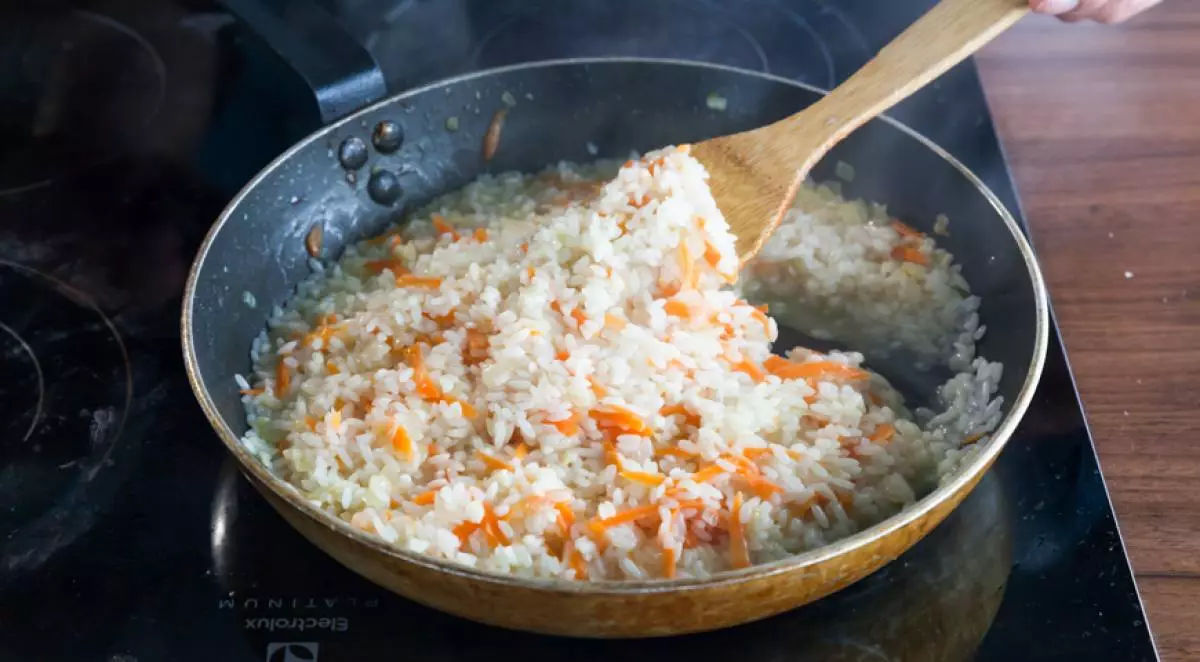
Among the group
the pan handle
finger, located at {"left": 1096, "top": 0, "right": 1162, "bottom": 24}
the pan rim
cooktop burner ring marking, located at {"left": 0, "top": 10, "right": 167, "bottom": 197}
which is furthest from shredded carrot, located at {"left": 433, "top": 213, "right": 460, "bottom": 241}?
finger, located at {"left": 1096, "top": 0, "right": 1162, "bottom": 24}

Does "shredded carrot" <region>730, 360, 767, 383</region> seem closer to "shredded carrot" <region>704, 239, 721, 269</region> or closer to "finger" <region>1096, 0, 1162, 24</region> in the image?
"shredded carrot" <region>704, 239, 721, 269</region>

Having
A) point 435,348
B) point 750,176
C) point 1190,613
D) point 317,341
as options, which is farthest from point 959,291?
point 317,341

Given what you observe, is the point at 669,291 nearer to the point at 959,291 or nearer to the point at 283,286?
the point at 959,291

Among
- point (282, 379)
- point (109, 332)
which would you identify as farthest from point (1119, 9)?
point (109, 332)

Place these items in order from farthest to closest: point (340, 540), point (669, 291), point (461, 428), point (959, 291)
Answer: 1. point (959, 291)
2. point (669, 291)
3. point (461, 428)
4. point (340, 540)

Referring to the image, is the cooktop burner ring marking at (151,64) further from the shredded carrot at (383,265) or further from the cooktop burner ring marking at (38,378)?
the shredded carrot at (383,265)

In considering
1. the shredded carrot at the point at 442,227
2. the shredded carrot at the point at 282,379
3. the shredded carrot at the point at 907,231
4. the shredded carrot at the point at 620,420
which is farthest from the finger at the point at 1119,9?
the shredded carrot at the point at 282,379
